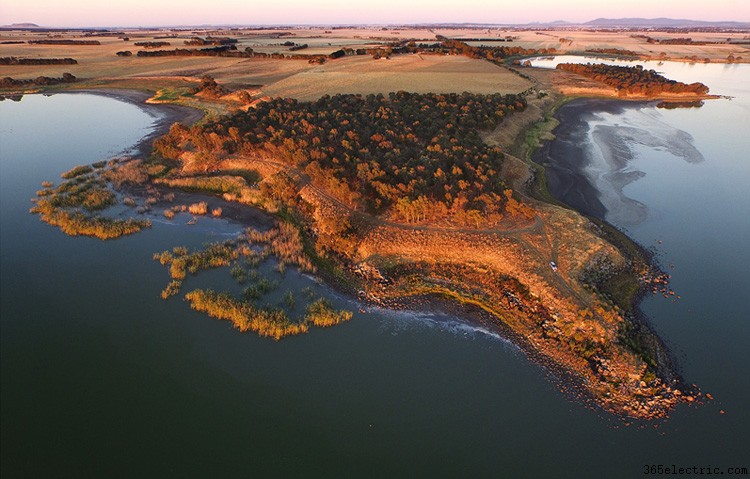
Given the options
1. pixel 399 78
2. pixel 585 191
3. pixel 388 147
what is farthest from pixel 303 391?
pixel 399 78

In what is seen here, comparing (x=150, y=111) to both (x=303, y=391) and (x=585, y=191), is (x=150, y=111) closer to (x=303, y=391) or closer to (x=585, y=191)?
(x=303, y=391)

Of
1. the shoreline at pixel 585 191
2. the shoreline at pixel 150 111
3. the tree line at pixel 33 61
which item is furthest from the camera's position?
the tree line at pixel 33 61

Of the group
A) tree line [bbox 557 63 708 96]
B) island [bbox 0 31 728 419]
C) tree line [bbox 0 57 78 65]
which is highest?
tree line [bbox 0 57 78 65]

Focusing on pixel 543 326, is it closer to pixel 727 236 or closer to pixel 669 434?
pixel 669 434

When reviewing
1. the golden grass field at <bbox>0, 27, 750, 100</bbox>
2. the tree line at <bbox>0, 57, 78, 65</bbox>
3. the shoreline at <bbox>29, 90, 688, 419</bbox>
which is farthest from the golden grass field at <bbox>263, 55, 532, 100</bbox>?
the tree line at <bbox>0, 57, 78, 65</bbox>

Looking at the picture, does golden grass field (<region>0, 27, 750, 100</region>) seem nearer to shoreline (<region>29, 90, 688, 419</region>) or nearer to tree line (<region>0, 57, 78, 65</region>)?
tree line (<region>0, 57, 78, 65</region>)

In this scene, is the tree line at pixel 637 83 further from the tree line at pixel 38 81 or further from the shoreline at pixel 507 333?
the tree line at pixel 38 81

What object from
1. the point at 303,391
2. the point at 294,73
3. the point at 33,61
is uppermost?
the point at 33,61

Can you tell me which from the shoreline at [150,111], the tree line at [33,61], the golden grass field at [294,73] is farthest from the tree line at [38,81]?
the tree line at [33,61]

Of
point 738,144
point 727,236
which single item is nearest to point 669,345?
point 727,236
